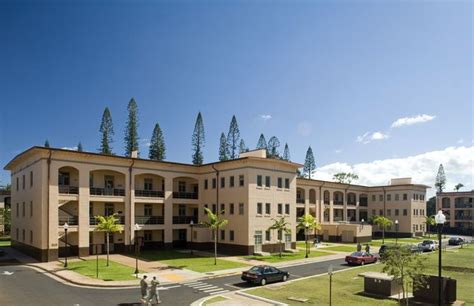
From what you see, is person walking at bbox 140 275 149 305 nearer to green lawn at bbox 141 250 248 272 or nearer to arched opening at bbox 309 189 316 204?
green lawn at bbox 141 250 248 272

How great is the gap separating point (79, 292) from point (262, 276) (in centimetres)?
1231

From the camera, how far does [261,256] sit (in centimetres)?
4147

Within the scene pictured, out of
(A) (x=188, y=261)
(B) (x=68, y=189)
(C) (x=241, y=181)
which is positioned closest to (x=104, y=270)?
(A) (x=188, y=261)

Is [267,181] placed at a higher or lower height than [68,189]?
higher

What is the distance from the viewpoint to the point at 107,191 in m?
41.7

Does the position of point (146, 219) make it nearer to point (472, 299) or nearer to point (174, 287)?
point (174, 287)

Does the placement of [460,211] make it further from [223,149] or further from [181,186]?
[181,186]

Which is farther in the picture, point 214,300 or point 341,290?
point 341,290

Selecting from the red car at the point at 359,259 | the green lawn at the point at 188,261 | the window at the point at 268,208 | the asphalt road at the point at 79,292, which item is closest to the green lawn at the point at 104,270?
the asphalt road at the point at 79,292

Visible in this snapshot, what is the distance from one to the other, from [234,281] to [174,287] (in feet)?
15.7

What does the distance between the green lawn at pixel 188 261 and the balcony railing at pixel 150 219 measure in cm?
361

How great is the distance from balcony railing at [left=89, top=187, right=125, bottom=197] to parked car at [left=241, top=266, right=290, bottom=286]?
2101 cm

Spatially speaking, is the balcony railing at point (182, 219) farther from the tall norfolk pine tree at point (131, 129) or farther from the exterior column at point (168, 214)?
the tall norfolk pine tree at point (131, 129)

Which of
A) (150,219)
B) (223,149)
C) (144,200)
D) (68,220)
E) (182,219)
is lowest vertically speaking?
(182,219)
